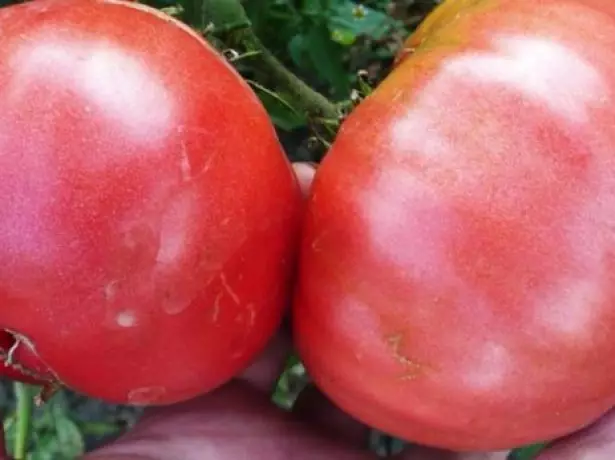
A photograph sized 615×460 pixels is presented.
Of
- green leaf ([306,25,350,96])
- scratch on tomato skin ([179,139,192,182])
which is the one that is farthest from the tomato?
green leaf ([306,25,350,96])

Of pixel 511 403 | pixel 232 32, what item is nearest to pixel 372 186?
pixel 511 403

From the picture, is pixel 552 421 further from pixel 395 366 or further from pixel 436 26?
pixel 436 26

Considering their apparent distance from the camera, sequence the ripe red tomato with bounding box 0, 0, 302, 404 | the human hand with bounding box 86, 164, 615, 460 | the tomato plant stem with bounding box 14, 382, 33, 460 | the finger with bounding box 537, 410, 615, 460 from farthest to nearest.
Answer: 1. the tomato plant stem with bounding box 14, 382, 33, 460
2. the human hand with bounding box 86, 164, 615, 460
3. the finger with bounding box 537, 410, 615, 460
4. the ripe red tomato with bounding box 0, 0, 302, 404

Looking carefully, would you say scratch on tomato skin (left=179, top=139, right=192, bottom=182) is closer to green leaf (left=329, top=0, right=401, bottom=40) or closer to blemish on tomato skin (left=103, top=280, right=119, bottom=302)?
blemish on tomato skin (left=103, top=280, right=119, bottom=302)

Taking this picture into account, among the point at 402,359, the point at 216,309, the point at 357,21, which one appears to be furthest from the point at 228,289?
the point at 357,21

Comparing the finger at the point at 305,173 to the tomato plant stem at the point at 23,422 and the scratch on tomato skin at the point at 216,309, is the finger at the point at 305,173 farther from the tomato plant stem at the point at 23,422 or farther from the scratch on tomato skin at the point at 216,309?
the tomato plant stem at the point at 23,422
